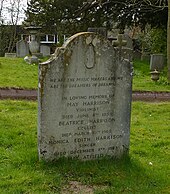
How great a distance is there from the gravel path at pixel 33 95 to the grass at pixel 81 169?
13.6 ft

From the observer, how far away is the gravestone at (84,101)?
197 inches

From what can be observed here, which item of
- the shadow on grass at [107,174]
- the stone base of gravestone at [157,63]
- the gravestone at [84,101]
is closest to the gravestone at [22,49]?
the stone base of gravestone at [157,63]

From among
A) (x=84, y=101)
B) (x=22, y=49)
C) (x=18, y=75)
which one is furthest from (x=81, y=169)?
(x=22, y=49)

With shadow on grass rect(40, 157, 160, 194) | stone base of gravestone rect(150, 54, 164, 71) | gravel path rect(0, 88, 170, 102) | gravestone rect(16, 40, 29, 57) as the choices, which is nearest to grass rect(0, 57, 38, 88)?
gravel path rect(0, 88, 170, 102)

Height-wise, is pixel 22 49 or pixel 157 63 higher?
pixel 22 49

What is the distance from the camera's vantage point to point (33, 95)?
457 inches

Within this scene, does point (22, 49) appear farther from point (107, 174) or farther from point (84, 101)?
point (107, 174)

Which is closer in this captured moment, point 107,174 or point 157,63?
point 107,174

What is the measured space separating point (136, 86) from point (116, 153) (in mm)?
9393

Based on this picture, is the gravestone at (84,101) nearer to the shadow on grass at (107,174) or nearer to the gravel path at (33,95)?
the shadow on grass at (107,174)

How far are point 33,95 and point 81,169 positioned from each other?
266 inches

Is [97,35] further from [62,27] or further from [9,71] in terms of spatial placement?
[62,27]

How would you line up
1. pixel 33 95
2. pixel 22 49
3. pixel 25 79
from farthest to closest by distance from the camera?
pixel 22 49
pixel 25 79
pixel 33 95

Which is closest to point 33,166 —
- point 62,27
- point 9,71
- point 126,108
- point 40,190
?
point 40,190
